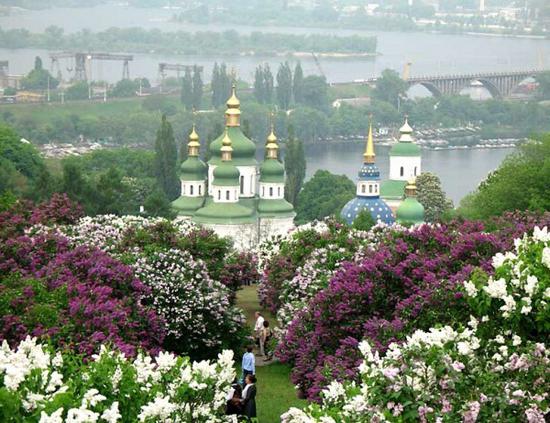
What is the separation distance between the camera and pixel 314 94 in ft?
320

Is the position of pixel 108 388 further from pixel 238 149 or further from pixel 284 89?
pixel 284 89

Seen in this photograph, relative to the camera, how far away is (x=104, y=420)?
10789 millimetres

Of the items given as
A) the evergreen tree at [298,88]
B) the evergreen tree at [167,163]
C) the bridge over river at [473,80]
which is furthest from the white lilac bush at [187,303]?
the bridge over river at [473,80]

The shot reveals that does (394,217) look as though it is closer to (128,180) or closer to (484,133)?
(128,180)

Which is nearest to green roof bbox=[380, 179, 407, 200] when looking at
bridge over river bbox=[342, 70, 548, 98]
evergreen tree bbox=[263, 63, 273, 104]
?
evergreen tree bbox=[263, 63, 273, 104]

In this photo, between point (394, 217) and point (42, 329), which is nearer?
point (42, 329)

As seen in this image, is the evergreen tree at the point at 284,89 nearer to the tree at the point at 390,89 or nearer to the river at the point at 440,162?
the tree at the point at 390,89

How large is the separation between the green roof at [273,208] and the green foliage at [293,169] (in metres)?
8.71

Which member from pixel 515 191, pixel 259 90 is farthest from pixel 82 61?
pixel 515 191

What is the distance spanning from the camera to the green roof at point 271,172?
41.7 m

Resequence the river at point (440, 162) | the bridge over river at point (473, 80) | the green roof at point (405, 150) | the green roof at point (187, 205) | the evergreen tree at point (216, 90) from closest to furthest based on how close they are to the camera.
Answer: the green roof at point (187, 205) < the green roof at point (405, 150) < the river at point (440, 162) < the evergreen tree at point (216, 90) < the bridge over river at point (473, 80)

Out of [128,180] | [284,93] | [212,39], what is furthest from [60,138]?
[212,39]

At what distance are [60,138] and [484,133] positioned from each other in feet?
64.5

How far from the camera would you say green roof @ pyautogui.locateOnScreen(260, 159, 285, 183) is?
1640 inches
